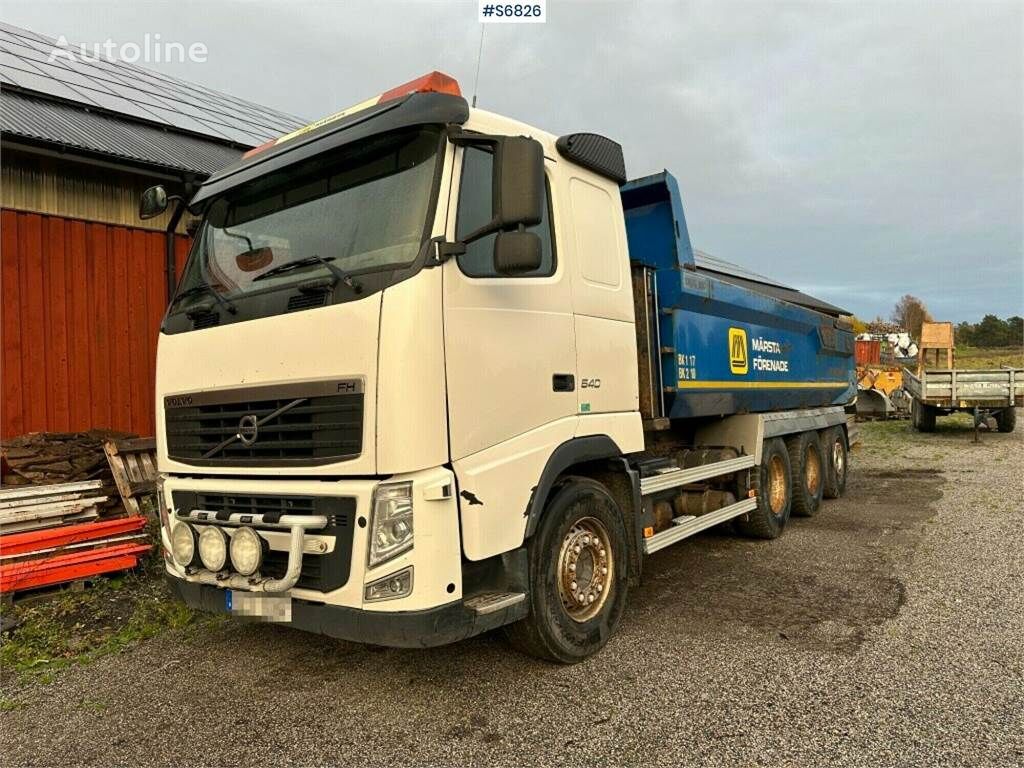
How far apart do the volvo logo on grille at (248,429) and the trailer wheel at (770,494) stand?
15.1 ft

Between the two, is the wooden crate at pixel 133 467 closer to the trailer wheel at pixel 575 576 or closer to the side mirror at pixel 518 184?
the trailer wheel at pixel 575 576

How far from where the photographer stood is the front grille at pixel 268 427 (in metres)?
3.00

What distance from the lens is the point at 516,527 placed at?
3.30 metres

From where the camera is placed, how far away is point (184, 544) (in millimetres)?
3412

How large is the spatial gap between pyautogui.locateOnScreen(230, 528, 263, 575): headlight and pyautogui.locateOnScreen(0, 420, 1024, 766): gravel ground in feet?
2.47

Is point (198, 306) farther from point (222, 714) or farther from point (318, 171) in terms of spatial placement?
point (222, 714)

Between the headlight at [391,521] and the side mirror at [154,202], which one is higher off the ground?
the side mirror at [154,202]

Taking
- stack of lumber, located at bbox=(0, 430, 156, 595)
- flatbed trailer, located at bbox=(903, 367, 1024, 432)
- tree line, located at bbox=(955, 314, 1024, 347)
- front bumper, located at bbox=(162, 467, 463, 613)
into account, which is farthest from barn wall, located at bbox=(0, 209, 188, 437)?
tree line, located at bbox=(955, 314, 1024, 347)

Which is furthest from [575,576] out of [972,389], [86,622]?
[972,389]

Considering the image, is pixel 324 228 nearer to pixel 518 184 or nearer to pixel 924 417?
pixel 518 184

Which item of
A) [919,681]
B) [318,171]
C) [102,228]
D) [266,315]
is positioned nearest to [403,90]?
[318,171]

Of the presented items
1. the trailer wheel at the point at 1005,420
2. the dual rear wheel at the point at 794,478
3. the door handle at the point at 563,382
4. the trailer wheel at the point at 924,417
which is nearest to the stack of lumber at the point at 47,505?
the door handle at the point at 563,382

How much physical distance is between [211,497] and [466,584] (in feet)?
4.47

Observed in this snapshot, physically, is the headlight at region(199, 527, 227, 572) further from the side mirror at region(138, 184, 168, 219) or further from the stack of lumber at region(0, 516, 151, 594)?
the stack of lumber at region(0, 516, 151, 594)
